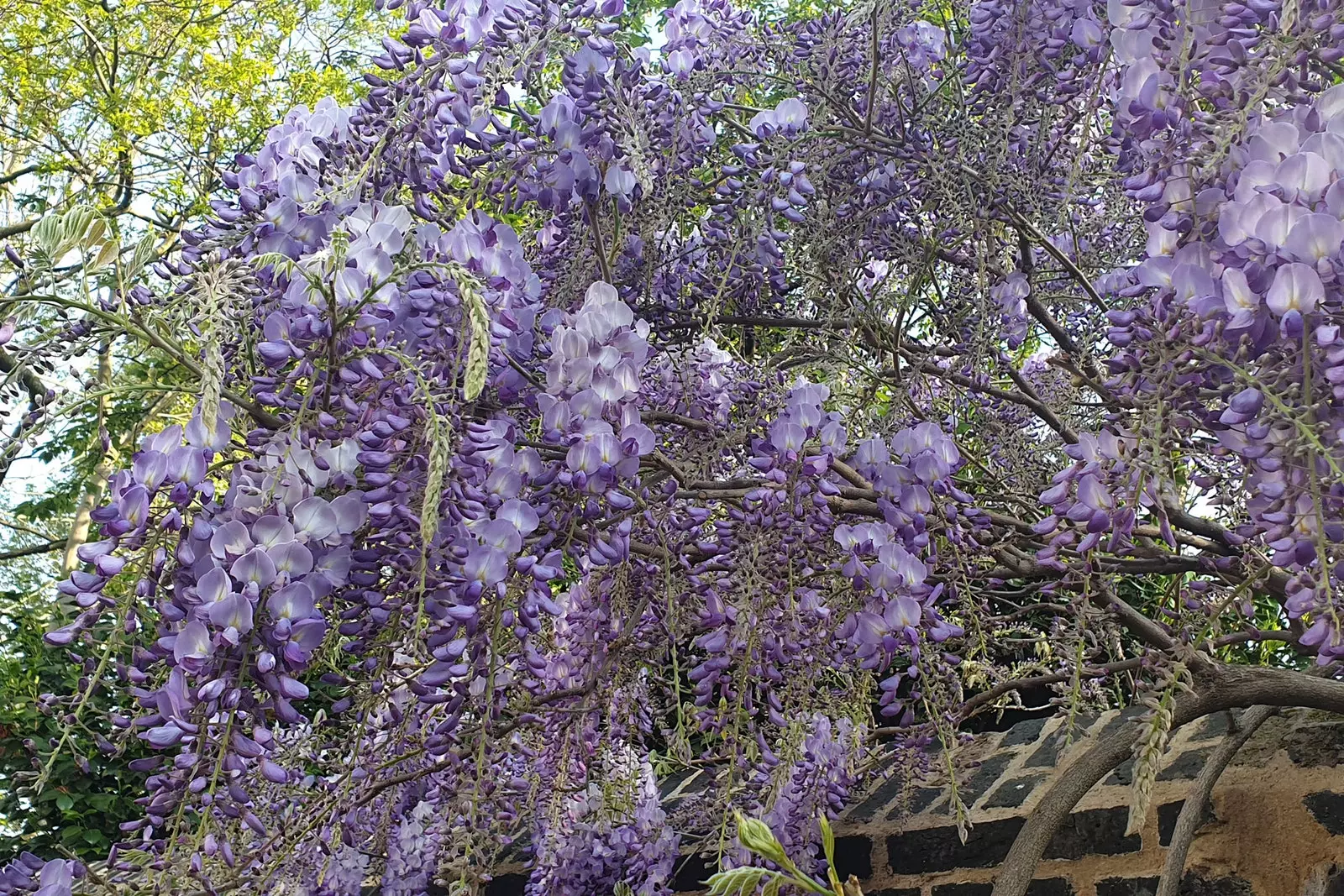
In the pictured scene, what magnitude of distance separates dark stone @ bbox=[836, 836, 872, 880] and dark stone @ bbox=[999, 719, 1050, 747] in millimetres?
612

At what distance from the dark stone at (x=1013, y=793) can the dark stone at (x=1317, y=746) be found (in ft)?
1.96

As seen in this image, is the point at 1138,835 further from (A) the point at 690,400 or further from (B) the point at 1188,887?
(A) the point at 690,400

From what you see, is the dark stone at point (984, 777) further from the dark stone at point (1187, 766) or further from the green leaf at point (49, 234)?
the green leaf at point (49, 234)

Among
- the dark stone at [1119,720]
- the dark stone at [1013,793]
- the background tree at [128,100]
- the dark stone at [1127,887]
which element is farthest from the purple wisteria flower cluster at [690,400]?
the background tree at [128,100]

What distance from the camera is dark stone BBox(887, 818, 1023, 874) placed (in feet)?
9.00

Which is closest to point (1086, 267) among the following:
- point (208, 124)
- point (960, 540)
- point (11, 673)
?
point (960, 540)

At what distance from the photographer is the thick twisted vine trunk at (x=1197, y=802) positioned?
2176mm

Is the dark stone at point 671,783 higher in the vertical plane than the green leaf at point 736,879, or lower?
lower

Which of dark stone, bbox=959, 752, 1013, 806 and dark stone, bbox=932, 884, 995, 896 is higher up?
dark stone, bbox=959, 752, 1013, 806

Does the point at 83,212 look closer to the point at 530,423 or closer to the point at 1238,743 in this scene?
the point at 530,423

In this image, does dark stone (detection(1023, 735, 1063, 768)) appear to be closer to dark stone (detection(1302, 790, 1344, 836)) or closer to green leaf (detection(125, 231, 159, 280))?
dark stone (detection(1302, 790, 1344, 836))

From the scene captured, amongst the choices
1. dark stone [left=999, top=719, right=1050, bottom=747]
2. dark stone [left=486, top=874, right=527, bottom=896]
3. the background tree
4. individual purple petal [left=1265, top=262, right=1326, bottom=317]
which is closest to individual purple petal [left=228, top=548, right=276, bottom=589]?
individual purple petal [left=1265, top=262, right=1326, bottom=317]

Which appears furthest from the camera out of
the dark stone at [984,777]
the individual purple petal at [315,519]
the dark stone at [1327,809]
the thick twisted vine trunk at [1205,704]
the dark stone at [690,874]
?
the dark stone at [690,874]

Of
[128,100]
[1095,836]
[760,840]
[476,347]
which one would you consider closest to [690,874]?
[1095,836]
